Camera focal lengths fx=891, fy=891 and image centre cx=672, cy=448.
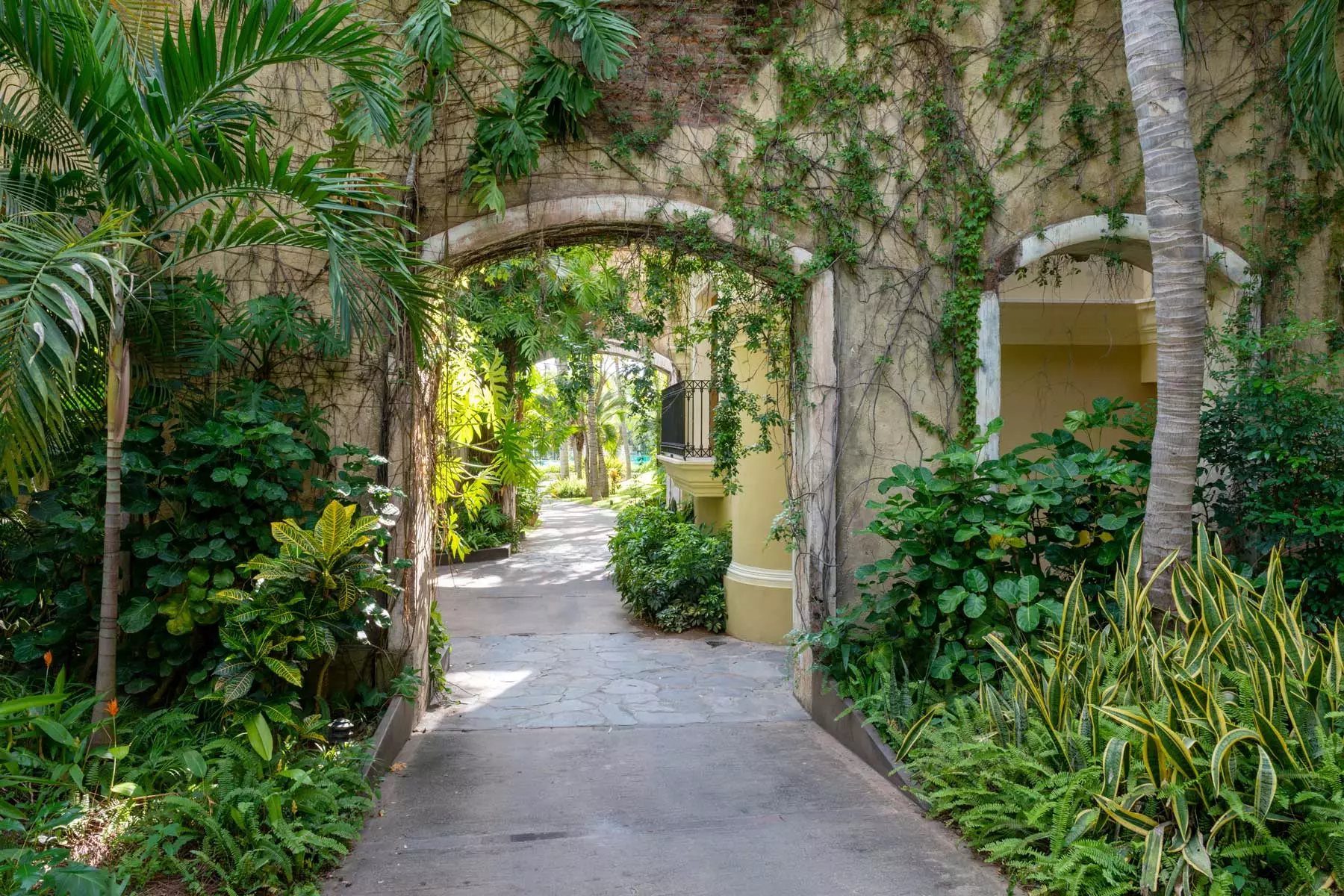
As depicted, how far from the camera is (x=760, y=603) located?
24.7ft

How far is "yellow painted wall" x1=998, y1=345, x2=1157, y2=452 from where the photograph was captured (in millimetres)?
9312

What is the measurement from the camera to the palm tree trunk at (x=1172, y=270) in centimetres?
388

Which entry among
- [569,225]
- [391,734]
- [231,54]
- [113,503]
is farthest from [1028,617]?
[231,54]

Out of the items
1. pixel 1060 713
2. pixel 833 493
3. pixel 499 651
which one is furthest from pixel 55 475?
pixel 1060 713

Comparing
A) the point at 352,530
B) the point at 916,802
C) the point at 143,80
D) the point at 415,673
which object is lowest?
the point at 916,802

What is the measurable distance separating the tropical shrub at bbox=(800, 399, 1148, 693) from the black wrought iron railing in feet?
11.7

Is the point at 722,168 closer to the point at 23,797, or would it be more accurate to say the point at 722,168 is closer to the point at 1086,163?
the point at 1086,163

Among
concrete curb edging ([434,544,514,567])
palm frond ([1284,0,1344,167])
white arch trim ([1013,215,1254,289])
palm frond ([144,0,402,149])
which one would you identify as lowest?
concrete curb edging ([434,544,514,567])

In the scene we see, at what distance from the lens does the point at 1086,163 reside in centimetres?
Answer: 549

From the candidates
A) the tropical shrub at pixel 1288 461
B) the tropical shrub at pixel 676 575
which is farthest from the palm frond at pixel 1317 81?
the tropical shrub at pixel 676 575

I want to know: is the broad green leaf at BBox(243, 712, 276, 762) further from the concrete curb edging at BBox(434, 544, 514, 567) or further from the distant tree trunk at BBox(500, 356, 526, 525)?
the distant tree trunk at BBox(500, 356, 526, 525)

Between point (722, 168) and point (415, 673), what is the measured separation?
351cm

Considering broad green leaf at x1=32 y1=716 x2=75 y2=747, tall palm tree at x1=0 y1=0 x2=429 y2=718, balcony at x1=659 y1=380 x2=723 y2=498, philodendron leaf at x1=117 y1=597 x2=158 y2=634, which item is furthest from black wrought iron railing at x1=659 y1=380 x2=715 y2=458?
broad green leaf at x1=32 y1=716 x2=75 y2=747

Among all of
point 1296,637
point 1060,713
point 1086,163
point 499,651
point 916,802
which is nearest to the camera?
point 1296,637
